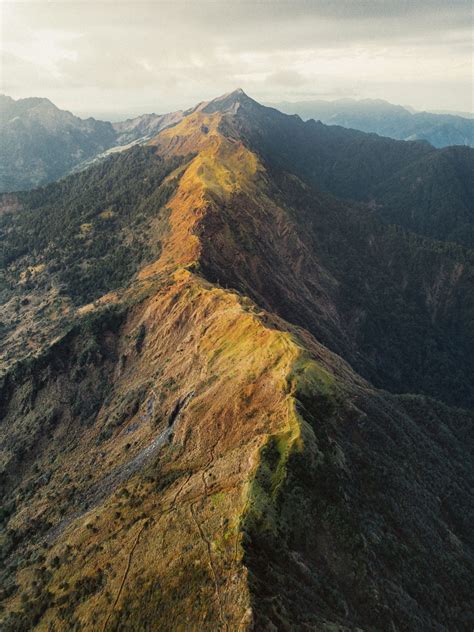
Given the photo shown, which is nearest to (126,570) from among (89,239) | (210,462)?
(210,462)

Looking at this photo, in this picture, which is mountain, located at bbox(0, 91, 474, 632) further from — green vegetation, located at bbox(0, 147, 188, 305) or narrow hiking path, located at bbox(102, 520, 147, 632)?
green vegetation, located at bbox(0, 147, 188, 305)

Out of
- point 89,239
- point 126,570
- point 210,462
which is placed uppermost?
point 210,462

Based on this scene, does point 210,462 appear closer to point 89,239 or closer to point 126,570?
point 126,570

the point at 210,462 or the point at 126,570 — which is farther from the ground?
the point at 210,462

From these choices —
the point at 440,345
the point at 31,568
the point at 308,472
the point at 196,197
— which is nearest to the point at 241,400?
the point at 308,472

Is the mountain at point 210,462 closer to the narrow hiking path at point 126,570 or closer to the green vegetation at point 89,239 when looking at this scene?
the narrow hiking path at point 126,570

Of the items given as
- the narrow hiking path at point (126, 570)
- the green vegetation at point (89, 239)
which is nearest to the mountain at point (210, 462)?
the narrow hiking path at point (126, 570)

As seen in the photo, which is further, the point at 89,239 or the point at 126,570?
the point at 89,239

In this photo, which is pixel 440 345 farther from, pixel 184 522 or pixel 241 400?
pixel 184 522

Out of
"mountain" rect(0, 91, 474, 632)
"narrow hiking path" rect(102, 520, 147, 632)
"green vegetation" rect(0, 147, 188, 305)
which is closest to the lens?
"narrow hiking path" rect(102, 520, 147, 632)

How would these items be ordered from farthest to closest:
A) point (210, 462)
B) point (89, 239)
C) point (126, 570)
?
1. point (89, 239)
2. point (210, 462)
3. point (126, 570)

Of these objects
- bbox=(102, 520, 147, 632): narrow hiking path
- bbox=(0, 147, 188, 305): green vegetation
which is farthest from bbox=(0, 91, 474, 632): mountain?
bbox=(0, 147, 188, 305): green vegetation
